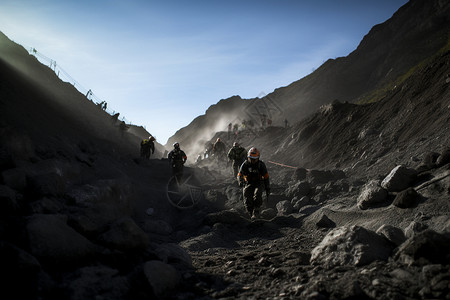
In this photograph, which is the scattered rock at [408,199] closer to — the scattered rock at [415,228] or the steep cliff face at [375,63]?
the scattered rock at [415,228]

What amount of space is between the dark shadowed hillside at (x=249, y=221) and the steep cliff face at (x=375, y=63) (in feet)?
106

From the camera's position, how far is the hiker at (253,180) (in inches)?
352

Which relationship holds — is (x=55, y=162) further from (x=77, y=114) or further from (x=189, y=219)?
(x=77, y=114)

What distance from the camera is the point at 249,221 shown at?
8.82 metres

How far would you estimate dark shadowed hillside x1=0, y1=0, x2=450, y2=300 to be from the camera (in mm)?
3420

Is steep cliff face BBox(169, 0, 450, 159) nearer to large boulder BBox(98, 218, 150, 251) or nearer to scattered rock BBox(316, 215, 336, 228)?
scattered rock BBox(316, 215, 336, 228)

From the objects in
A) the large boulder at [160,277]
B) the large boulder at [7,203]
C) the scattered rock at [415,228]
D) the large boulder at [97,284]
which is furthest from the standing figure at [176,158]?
the scattered rock at [415,228]

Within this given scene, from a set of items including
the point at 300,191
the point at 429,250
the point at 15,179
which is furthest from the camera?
the point at 300,191

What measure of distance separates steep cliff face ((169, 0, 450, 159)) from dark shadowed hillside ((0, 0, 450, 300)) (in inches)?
1266

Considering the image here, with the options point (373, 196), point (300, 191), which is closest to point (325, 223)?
point (373, 196)

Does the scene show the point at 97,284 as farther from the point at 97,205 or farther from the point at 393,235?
the point at 393,235

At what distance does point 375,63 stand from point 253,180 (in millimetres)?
59413

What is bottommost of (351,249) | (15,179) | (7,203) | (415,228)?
(415,228)

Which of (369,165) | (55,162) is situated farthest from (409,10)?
(55,162)
